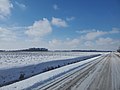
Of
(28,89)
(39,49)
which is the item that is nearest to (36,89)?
(28,89)

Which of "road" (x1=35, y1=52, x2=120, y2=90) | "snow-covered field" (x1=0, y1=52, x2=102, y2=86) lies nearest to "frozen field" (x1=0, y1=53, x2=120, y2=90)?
"road" (x1=35, y1=52, x2=120, y2=90)

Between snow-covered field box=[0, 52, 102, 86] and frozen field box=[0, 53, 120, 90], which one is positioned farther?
snow-covered field box=[0, 52, 102, 86]

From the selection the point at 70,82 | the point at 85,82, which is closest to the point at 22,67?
the point at 70,82

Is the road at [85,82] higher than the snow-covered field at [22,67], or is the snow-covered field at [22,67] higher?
the snow-covered field at [22,67]

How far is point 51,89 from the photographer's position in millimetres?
8844

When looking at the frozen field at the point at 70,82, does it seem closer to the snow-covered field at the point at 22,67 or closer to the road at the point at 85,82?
the road at the point at 85,82

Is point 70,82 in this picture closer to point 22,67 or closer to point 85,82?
point 85,82

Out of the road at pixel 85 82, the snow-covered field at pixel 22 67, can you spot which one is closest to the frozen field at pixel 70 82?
the road at pixel 85 82

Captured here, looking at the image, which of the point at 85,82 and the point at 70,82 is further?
the point at 85,82

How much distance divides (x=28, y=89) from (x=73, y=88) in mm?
2106

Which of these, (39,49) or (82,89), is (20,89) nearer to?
(82,89)

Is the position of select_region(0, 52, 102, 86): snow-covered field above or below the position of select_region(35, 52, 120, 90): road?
above

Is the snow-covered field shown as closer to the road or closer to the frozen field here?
the frozen field

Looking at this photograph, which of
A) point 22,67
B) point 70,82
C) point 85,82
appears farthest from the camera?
point 22,67
